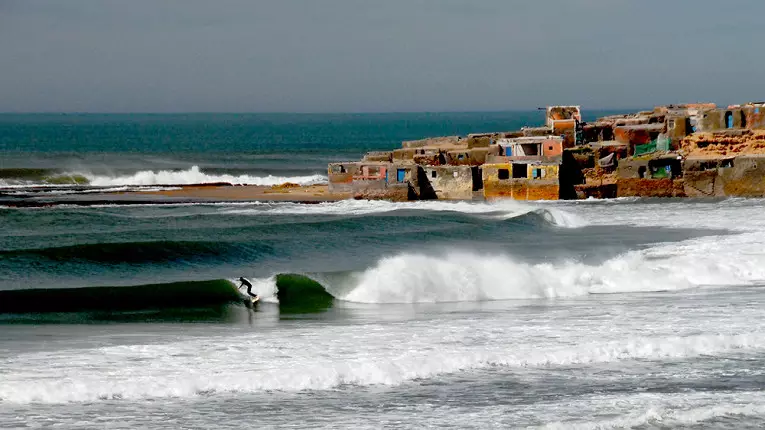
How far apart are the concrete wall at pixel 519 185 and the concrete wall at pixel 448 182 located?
95cm

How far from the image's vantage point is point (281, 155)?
8475 cm

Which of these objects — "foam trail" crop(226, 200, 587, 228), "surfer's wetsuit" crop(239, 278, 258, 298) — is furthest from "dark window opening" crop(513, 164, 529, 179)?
"surfer's wetsuit" crop(239, 278, 258, 298)

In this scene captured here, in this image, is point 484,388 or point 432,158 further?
point 432,158

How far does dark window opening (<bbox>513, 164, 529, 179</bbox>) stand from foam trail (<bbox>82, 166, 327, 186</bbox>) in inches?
640

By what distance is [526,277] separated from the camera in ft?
75.5

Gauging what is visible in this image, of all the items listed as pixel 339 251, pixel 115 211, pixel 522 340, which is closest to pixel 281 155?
pixel 115 211

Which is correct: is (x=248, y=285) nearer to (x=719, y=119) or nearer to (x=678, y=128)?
(x=678, y=128)

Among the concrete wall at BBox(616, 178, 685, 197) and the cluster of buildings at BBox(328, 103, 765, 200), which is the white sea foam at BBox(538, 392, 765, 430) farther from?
the concrete wall at BBox(616, 178, 685, 197)

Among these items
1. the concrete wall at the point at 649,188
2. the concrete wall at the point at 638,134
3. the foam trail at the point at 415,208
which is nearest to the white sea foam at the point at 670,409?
the foam trail at the point at 415,208

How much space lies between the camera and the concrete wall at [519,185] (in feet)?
134

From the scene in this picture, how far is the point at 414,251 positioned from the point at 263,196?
19.8 m

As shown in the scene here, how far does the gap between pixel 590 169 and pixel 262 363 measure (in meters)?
29.8

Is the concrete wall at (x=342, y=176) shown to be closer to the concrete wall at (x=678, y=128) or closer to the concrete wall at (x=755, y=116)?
the concrete wall at (x=678, y=128)

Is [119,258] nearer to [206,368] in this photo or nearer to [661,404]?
[206,368]
